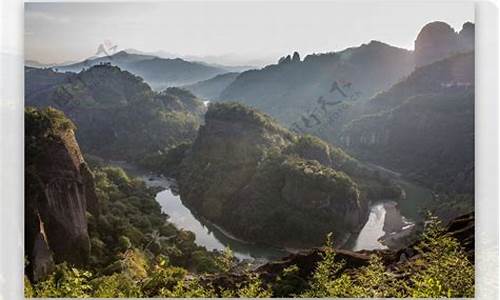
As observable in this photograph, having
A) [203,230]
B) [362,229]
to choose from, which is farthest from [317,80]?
[203,230]

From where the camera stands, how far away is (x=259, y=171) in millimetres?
4277

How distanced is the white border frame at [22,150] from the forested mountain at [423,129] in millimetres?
137

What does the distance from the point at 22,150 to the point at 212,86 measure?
1.28 meters

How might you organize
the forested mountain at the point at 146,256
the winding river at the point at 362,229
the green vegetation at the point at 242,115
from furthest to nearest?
the green vegetation at the point at 242,115
the winding river at the point at 362,229
the forested mountain at the point at 146,256

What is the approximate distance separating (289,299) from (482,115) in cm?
165

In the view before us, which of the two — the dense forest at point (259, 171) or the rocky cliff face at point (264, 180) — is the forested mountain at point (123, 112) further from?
the rocky cliff face at point (264, 180)

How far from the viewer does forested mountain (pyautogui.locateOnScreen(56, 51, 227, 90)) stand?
13.6 feet

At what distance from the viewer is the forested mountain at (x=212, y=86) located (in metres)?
4.14

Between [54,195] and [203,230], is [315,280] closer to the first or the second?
[203,230]

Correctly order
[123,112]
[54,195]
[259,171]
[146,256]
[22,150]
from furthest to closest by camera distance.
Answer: [123,112], [259,171], [146,256], [54,195], [22,150]

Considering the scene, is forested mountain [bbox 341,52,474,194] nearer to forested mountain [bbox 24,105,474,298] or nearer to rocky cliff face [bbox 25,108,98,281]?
forested mountain [bbox 24,105,474,298]

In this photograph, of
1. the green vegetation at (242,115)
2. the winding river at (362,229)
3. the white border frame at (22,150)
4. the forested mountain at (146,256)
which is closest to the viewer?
the white border frame at (22,150)

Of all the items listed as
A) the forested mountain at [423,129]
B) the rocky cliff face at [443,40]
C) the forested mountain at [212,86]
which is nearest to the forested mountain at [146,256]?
the forested mountain at [423,129]

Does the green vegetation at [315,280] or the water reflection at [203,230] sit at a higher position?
the water reflection at [203,230]
